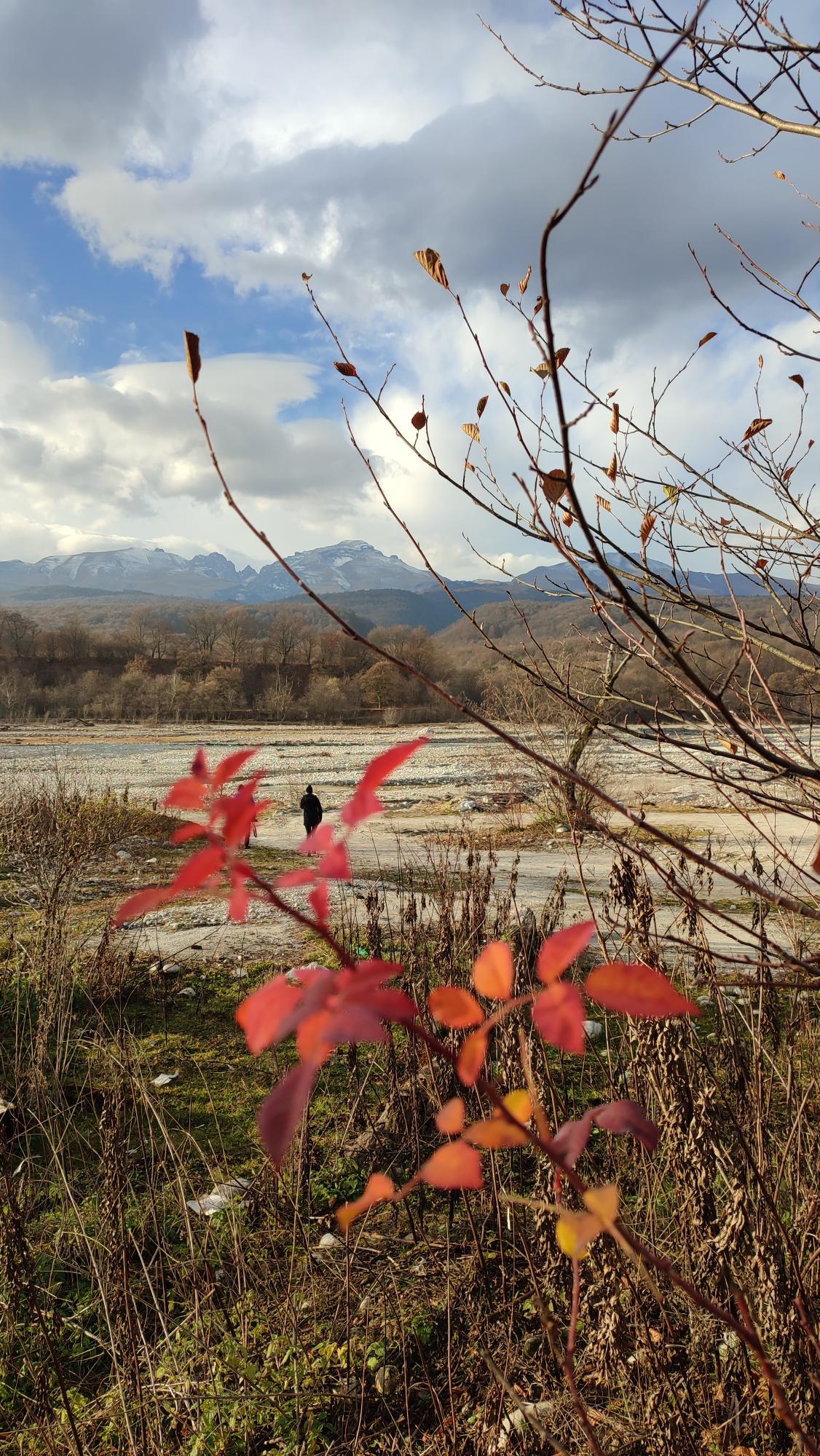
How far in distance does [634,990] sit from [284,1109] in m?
0.27

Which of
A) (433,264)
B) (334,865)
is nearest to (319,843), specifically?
(334,865)

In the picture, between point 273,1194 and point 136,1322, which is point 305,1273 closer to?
point 273,1194

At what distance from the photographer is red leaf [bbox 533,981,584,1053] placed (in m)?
0.61

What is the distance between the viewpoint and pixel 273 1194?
2.72 meters

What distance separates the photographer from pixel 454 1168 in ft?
1.86

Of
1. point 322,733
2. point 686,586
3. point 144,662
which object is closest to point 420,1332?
point 686,586

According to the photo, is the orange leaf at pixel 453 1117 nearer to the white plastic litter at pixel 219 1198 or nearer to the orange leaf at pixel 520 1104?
the orange leaf at pixel 520 1104

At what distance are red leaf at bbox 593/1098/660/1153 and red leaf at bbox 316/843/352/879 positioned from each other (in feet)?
1.13

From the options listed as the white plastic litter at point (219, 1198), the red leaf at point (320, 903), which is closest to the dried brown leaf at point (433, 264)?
the red leaf at point (320, 903)

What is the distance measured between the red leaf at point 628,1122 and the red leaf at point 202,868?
0.43m

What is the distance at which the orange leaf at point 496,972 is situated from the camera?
606mm

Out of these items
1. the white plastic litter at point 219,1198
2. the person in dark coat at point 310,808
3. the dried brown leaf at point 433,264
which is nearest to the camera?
the dried brown leaf at point 433,264

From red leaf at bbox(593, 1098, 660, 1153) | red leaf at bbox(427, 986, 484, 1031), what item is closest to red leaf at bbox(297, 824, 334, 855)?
red leaf at bbox(427, 986, 484, 1031)

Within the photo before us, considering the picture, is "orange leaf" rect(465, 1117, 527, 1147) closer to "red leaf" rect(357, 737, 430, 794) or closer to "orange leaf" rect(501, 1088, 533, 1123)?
"orange leaf" rect(501, 1088, 533, 1123)
